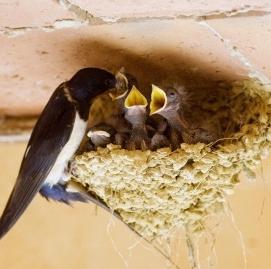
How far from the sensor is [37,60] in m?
2.68

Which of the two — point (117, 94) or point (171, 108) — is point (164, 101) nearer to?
point (171, 108)

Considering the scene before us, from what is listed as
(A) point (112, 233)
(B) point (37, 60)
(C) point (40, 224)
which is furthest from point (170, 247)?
(B) point (37, 60)

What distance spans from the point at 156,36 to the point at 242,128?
1.28 ft

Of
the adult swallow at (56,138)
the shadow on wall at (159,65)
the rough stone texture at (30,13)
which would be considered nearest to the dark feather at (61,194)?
the adult swallow at (56,138)

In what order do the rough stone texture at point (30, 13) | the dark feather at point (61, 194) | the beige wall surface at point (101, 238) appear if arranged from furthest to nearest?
the beige wall surface at point (101, 238) < the dark feather at point (61, 194) < the rough stone texture at point (30, 13)

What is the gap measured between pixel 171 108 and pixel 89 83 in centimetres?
25

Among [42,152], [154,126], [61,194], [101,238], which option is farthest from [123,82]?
[101,238]

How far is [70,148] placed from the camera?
2711 mm

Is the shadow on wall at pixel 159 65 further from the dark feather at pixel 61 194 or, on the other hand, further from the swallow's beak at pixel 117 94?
the dark feather at pixel 61 194

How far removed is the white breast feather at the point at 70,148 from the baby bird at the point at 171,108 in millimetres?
216

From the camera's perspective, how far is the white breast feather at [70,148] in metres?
2.70

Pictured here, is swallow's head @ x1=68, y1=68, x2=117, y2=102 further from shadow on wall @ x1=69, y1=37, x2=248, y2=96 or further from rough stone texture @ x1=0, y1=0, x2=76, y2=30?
rough stone texture @ x1=0, y1=0, x2=76, y2=30

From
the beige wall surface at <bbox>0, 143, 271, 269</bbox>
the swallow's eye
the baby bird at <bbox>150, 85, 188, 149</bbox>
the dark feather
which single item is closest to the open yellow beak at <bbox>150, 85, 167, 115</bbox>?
the baby bird at <bbox>150, 85, 188, 149</bbox>

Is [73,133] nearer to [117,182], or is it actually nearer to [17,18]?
[117,182]
